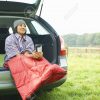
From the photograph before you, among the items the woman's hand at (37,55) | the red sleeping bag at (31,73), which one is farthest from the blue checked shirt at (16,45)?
the woman's hand at (37,55)

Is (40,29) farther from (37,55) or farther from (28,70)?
(28,70)

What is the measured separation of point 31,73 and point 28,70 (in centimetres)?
7

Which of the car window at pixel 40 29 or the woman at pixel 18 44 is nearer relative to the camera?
the woman at pixel 18 44

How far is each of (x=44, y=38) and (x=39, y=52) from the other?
38.7 inches

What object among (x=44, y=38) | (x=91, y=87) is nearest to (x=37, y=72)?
(x=44, y=38)

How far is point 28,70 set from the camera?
4.67 metres

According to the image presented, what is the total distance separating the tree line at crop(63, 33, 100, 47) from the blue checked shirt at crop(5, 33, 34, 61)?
44.8 ft

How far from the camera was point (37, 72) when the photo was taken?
181 inches

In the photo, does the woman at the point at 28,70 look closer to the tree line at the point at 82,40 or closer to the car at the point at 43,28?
the car at the point at 43,28

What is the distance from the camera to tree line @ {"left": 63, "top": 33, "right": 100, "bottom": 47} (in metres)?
19.6

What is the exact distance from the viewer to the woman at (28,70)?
449cm

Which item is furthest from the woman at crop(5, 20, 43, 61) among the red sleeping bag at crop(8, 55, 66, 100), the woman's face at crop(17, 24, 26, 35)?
the red sleeping bag at crop(8, 55, 66, 100)

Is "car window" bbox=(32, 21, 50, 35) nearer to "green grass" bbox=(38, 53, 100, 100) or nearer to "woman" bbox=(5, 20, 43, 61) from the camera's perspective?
"woman" bbox=(5, 20, 43, 61)

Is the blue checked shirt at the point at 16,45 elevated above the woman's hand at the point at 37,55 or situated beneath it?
elevated above
